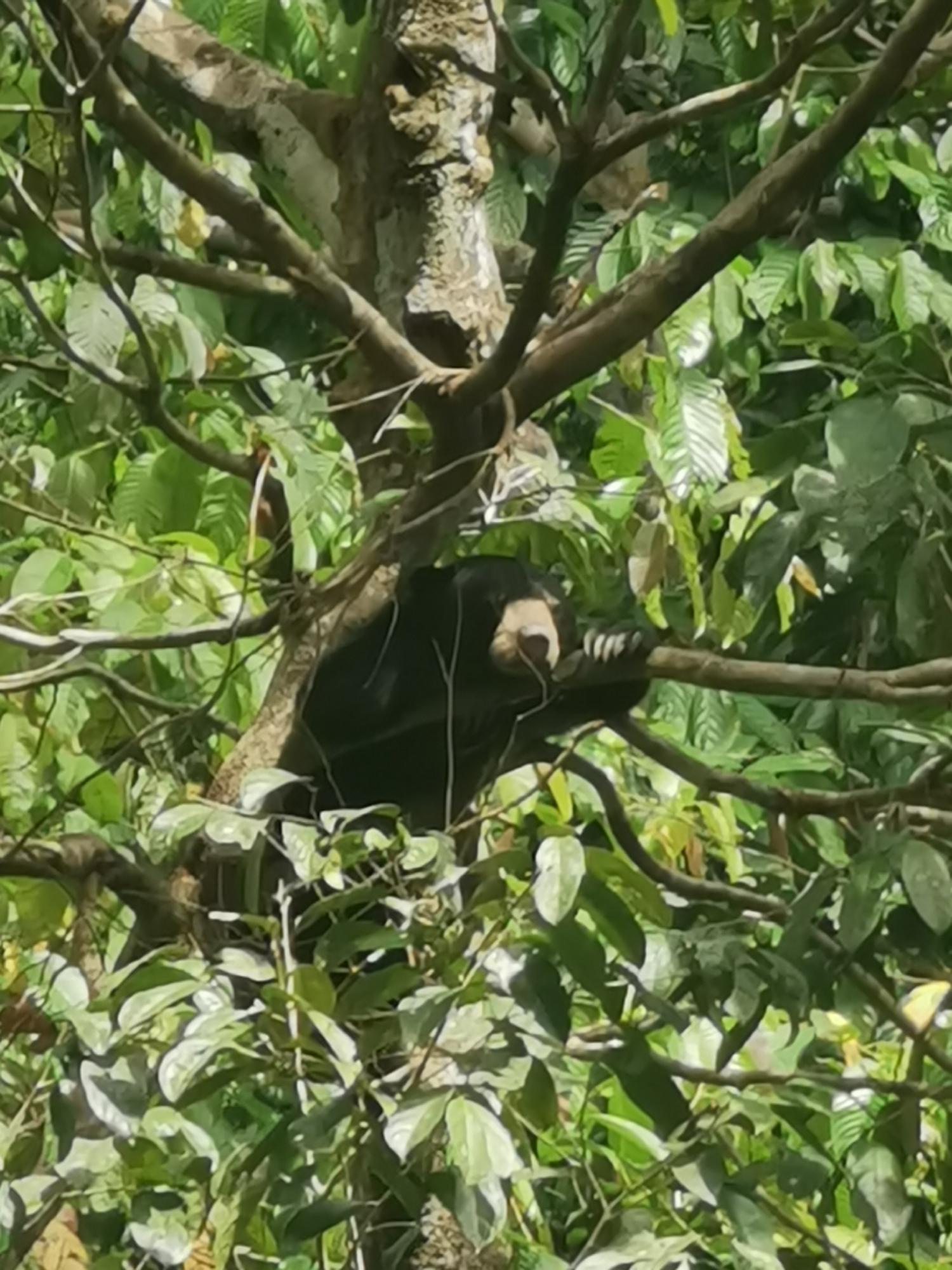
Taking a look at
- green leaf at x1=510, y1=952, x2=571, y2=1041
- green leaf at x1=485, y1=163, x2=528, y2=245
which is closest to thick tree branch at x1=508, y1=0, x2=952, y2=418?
green leaf at x1=510, y1=952, x2=571, y2=1041

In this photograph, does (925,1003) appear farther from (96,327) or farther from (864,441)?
(96,327)

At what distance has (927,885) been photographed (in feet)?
2.04

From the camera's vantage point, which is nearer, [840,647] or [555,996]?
[555,996]

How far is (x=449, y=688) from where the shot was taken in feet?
2.79

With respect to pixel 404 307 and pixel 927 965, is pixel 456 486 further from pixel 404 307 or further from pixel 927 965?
pixel 927 965

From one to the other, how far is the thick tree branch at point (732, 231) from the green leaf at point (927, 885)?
0.76 ft

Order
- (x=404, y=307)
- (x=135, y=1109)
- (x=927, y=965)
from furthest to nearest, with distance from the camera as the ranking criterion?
(x=404, y=307) < (x=927, y=965) < (x=135, y=1109)

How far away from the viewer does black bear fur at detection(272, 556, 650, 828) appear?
3.02 feet

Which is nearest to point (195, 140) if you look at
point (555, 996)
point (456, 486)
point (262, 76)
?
point (262, 76)

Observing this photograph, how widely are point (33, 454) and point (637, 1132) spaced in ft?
1.65

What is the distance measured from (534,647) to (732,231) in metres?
0.37

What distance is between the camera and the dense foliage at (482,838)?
0.62 meters

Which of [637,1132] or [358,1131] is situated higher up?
[358,1131]

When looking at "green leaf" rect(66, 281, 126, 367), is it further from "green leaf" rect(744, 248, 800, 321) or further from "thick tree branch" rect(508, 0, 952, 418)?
"green leaf" rect(744, 248, 800, 321)
